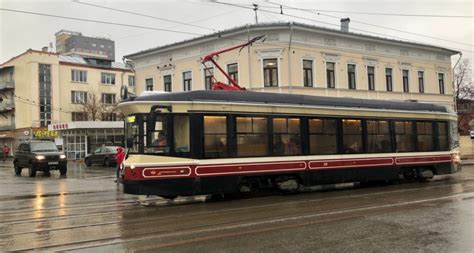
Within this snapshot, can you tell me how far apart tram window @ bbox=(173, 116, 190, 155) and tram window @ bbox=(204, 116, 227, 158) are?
1.68 ft

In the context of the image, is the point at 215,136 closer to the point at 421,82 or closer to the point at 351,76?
the point at 351,76

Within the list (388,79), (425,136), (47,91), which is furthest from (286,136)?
A: (47,91)

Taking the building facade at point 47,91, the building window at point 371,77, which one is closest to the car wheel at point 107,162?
the building window at point 371,77

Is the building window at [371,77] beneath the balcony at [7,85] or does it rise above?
beneath

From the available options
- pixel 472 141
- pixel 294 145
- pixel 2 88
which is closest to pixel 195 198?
pixel 294 145

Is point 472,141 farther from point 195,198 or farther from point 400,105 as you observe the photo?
point 195,198

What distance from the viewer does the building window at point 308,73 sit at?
32094 millimetres

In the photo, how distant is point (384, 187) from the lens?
16.0 metres

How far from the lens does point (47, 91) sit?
61.2 metres

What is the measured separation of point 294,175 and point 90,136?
40268mm

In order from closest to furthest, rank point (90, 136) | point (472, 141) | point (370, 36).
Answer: point (370, 36) → point (472, 141) → point (90, 136)

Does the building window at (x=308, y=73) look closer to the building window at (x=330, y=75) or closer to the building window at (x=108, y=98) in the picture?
the building window at (x=330, y=75)

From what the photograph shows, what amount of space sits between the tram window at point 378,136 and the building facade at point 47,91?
155 ft

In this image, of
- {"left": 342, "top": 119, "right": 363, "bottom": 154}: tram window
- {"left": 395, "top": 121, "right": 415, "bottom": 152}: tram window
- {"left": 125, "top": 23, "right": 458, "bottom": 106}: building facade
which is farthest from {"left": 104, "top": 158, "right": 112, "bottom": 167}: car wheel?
{"left": 395, "top": 121, "right": 415, "bottom": 152}: tram window
